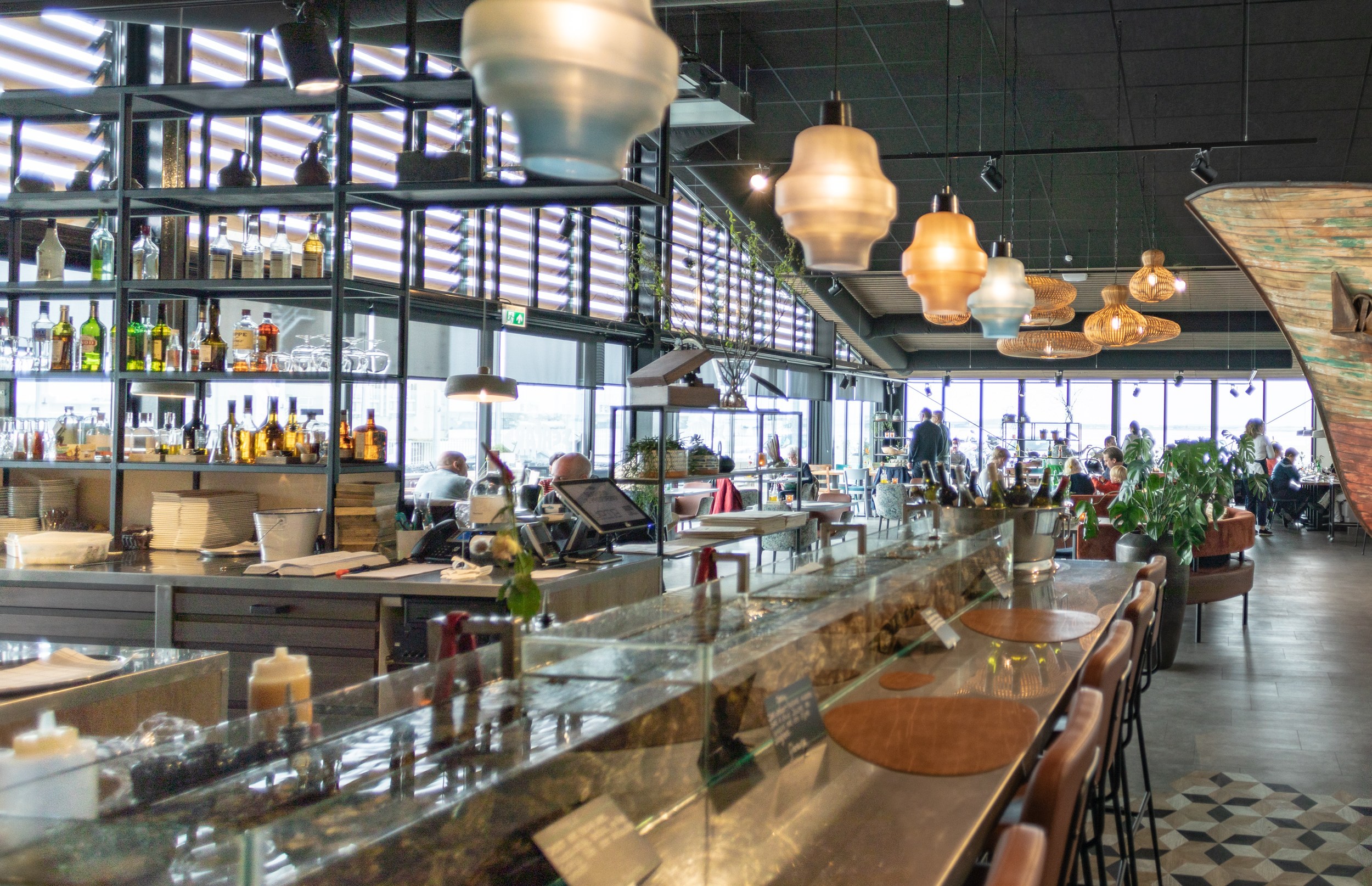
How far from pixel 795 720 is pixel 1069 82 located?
7.59 meters

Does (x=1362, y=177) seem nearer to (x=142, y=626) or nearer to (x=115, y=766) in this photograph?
(x=142, y=626)

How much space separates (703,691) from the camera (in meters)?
1.53

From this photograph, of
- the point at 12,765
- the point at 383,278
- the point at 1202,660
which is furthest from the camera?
the point at 383,278

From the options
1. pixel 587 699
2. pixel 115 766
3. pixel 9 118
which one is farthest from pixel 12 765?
pixel 9 118

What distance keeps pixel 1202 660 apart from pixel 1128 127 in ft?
15.7

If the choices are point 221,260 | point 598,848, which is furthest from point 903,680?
point 221,260

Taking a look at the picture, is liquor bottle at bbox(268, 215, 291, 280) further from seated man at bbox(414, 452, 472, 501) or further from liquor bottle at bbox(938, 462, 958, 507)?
liquor bottle at bbox(938, 462, 958, 507)

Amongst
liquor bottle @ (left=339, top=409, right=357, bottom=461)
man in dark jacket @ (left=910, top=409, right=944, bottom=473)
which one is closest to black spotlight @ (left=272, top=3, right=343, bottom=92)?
liquor bottle @ (left=339, top=409, right=357, bottom=461)

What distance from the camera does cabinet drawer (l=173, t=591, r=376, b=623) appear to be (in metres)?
3.75

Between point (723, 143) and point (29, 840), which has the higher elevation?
point (723, 143)

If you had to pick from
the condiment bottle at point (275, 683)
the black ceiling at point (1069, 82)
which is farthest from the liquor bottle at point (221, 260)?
the condiment bottle at point (275, 683)

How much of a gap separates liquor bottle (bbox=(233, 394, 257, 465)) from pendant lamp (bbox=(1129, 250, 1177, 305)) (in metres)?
6.68

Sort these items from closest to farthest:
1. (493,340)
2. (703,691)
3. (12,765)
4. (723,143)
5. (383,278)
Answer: (12,765)
(703,691)
(383,278)
(493,340)
(723,143)

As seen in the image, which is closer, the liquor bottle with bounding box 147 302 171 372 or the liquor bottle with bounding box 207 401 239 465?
the liquor bottle with bounding box 207 401 239 465
